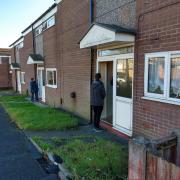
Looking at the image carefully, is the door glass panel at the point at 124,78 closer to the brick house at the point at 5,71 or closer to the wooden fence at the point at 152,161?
the wooden fence at the point at 152,161

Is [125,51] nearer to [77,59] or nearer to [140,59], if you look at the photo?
[140,59]

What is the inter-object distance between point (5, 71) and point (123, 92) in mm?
27549

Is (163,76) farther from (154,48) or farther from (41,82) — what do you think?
(41,82)

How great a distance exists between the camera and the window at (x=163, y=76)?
15.2ft

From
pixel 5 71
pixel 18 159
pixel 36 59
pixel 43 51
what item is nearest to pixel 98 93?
pixel 18 159

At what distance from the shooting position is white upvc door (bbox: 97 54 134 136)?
248 inches

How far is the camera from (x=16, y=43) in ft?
81.3

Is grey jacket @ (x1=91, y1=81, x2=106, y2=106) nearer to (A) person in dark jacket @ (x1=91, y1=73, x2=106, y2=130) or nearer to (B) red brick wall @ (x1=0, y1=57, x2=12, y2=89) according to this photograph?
(A) person in dark jacket @ (x1=91, y1=73, x2=106, y2=130)

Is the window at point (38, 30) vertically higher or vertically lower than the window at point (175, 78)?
higher

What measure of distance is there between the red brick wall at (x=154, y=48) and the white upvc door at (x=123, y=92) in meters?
0.46

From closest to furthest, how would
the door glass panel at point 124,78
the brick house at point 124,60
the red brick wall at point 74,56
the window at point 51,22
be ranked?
the brick house at point 124,60 < the door glass panel at point 124,78 < the red brick wall at point 74,56 < the window at point 51,22

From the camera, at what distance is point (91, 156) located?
189 inches

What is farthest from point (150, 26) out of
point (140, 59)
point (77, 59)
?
point (77, 59)

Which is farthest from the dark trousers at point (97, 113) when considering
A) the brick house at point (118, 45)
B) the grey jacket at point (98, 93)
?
the brick house at point (118, 45)
